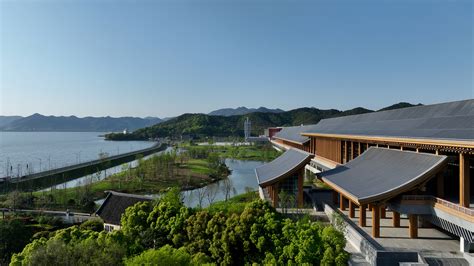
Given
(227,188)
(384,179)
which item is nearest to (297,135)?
(227,188)

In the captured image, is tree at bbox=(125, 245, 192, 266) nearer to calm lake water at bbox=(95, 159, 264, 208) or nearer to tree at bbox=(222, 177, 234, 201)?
calm lake water at bbox=(95, 159, 264, 208)

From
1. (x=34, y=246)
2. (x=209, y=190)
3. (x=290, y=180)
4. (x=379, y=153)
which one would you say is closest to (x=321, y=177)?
(x=290, y=180)

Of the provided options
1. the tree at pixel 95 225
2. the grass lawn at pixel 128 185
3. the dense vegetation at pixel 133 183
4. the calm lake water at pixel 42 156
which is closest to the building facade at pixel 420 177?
the tree at pixel 95 225

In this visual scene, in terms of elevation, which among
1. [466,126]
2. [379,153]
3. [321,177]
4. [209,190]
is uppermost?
[466,126]

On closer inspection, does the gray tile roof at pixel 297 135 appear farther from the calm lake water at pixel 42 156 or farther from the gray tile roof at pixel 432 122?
the calm lake water at pixel 42 156

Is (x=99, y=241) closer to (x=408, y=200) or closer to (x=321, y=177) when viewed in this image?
(x=408, y=200)

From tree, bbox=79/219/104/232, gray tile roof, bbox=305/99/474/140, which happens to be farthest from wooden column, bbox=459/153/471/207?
tree, bbox=79/219/104/232
